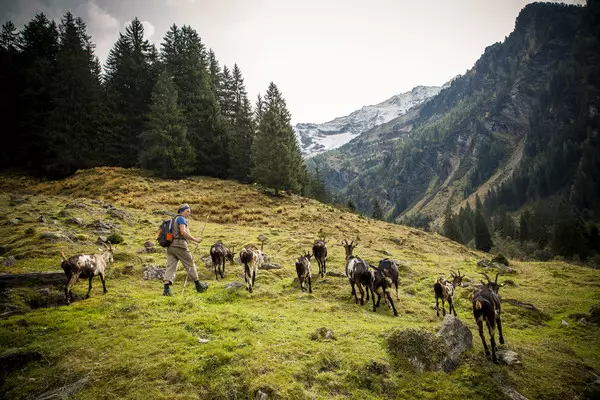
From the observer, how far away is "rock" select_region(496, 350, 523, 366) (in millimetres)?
7211

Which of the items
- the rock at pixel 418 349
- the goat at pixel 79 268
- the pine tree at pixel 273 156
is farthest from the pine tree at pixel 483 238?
the goat at pixel 79 268

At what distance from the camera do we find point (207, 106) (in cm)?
4909

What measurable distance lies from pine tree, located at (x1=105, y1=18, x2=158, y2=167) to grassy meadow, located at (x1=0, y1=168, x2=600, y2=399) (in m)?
30.5

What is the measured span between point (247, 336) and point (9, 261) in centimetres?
1208

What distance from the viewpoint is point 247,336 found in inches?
301

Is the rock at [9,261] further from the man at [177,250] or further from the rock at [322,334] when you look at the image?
the rock at [322,334]

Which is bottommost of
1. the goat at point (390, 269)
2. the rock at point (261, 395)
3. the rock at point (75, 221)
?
the rock at point (261, 395)

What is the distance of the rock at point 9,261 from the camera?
12211 millimetres

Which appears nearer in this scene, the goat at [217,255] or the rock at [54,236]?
the goat at [217,255]

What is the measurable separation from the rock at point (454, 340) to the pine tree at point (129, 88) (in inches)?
1956

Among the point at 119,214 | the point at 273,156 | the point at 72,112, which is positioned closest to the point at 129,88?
the point at 72,112

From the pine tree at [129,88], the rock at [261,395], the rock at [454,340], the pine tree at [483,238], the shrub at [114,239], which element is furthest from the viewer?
the pine tree at [483,238]

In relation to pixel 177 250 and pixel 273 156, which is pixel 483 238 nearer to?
pixel 273 156

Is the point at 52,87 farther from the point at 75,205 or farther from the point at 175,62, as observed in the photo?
the point at 75,205
